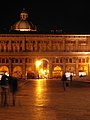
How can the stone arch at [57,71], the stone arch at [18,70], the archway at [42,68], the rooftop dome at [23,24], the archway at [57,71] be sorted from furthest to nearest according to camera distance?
the rooftop dome at [23,24], the archway at [57,71], the stone arch at [57,71], the stone arch at [18,70], the archway at [42,68]

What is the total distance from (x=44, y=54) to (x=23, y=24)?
21.1 meters

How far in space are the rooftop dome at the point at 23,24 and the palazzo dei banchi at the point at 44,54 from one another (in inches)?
537

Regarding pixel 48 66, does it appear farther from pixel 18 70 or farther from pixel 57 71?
pixel 18 70

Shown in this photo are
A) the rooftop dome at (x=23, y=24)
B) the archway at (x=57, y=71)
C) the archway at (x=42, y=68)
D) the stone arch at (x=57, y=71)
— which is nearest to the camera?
the archway at (x=42, y=68)

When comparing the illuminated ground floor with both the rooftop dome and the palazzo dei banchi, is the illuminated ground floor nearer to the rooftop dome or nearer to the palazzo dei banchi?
the palazzo dei banchi

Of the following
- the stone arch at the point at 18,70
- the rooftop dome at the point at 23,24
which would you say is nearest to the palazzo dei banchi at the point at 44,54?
the stone arch at the point at 18,70

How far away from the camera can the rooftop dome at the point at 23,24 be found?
135 meters

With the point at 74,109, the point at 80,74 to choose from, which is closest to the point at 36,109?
the point at 74,109

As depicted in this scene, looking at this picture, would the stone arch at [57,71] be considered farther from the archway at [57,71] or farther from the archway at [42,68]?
→ the archway at [42,68]

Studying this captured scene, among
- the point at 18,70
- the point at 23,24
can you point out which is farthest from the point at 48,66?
the point at 23,24

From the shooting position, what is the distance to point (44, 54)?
118 metres

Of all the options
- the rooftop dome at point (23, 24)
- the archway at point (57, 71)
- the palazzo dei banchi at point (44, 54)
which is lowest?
the archway at point (57, 71)

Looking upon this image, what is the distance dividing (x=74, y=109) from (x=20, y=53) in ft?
325

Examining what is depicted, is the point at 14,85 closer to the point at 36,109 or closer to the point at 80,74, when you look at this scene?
the point at 36,109
